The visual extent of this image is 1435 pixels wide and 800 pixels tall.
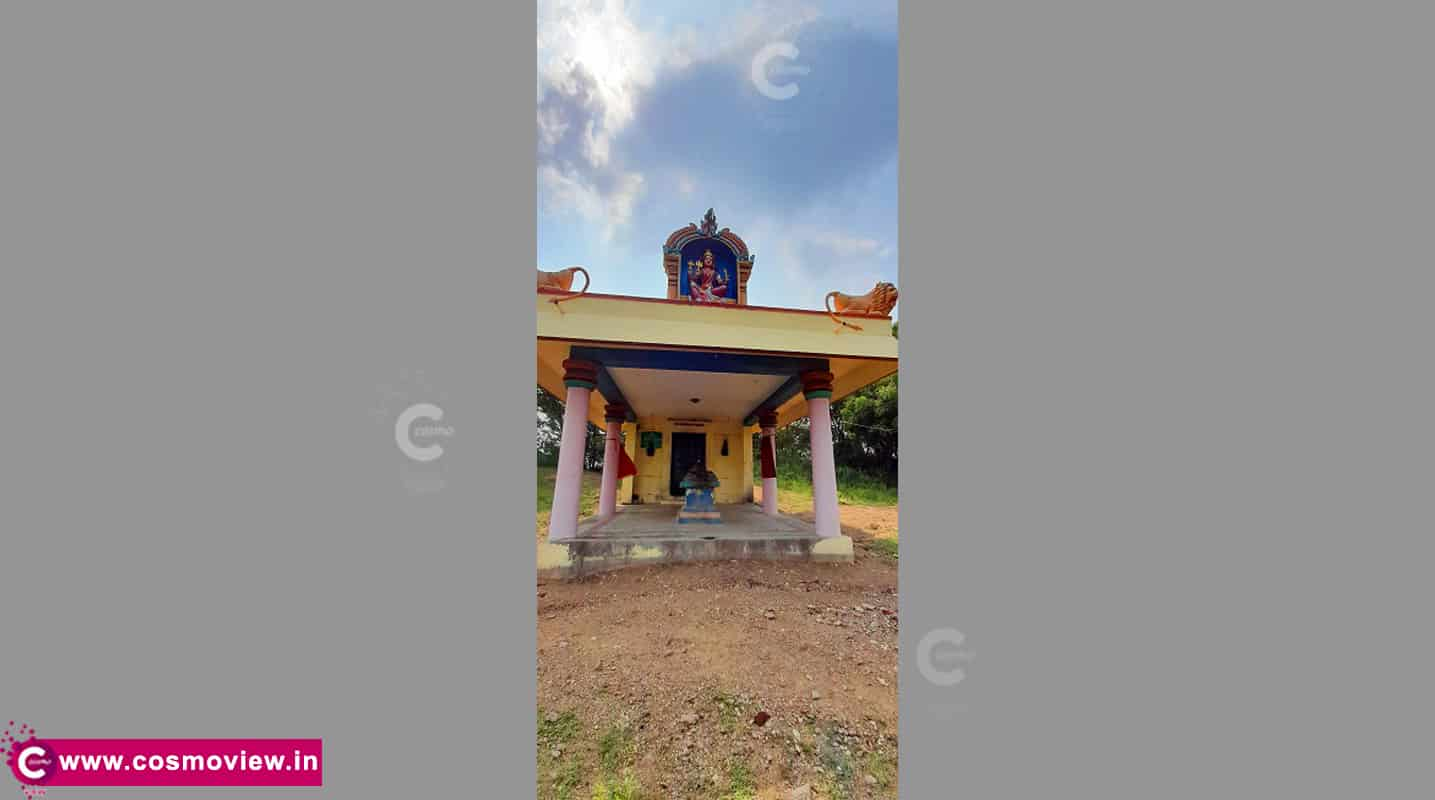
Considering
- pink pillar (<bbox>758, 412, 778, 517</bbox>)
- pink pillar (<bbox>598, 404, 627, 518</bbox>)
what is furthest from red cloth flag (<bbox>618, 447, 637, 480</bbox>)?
pink pillar (<bbox>758, 412, 778, 517</bbox>)

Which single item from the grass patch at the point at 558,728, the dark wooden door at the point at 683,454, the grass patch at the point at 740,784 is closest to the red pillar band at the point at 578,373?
the grass patch at the point at 558,728

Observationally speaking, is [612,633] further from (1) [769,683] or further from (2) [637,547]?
(2) [637,547]

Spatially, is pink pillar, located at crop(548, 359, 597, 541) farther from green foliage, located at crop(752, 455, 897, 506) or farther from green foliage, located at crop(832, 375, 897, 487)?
green foliage, located at crop(832, 375, 897, 487)

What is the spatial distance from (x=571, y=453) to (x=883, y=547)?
5.70 meters

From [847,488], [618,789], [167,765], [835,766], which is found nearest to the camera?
[167,765]

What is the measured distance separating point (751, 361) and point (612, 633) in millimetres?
4183

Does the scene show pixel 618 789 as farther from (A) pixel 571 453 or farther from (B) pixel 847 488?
(B) pixel 847 488

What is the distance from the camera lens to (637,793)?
200 centimetres

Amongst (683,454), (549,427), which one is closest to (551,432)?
(549,427)

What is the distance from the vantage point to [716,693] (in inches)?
110

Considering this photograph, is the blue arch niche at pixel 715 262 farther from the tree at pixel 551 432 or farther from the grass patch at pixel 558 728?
the tree at pixel 551 432

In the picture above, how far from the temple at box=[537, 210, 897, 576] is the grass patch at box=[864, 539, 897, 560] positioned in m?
1.17

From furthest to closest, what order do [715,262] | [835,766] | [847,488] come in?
[847,488]
[715,262]
[835,766]

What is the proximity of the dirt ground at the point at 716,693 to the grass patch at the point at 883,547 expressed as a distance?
234 cm
